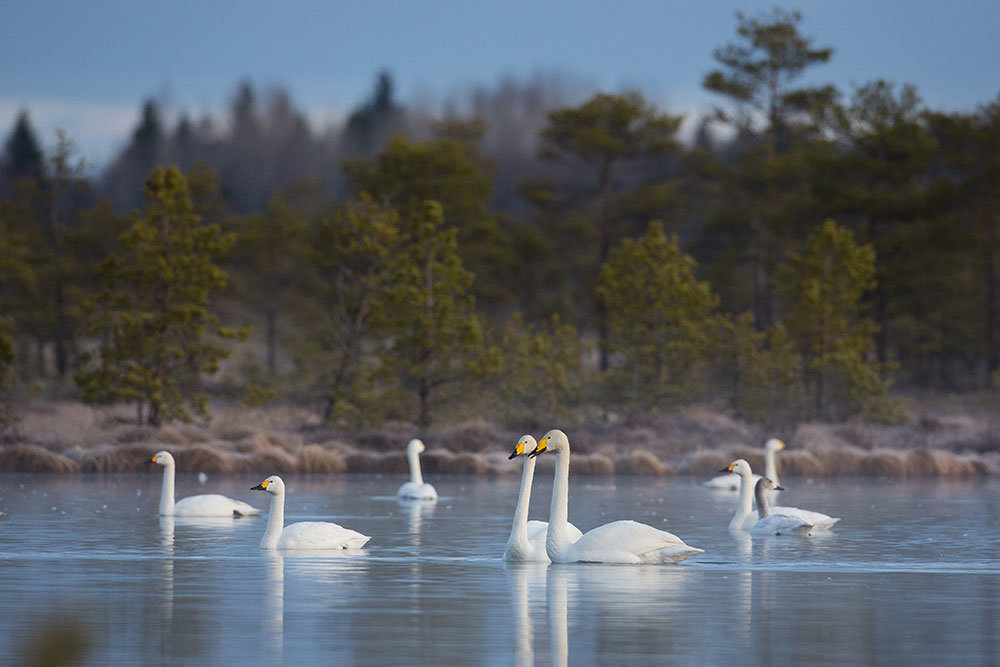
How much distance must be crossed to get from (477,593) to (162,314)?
83.8 feet

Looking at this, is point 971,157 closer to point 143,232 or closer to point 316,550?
point 143,232

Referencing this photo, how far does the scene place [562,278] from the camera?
66.2m

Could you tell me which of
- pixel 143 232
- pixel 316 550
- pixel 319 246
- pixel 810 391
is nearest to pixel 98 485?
pixel 143 232

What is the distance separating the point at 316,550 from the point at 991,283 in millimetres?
45386

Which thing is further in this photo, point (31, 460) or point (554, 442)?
point (31, 460)

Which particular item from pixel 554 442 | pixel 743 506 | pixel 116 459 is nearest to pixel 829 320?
pixel 116 459

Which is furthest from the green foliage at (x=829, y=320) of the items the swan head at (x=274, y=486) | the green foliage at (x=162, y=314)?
the swan head at (x=274, y=486)

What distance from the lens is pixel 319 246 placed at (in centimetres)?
5572

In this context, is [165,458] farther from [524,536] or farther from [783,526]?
[524,536]

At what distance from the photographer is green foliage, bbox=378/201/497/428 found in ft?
125

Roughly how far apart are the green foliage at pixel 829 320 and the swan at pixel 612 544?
2934 cm

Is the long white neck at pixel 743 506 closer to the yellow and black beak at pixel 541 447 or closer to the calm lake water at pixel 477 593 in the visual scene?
the calm lake water at pixel 477 593

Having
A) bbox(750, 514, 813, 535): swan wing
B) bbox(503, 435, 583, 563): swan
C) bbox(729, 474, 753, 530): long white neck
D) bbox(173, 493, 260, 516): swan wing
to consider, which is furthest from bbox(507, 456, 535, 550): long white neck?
bbox(173, 493, 260, 516): swan wing

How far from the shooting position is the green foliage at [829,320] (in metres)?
43.8
